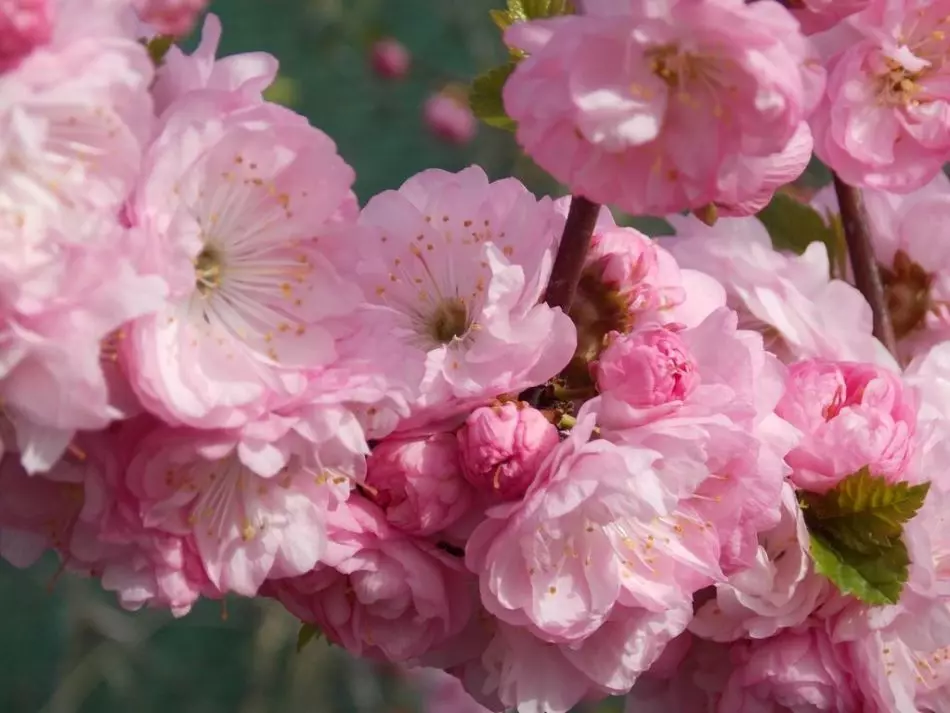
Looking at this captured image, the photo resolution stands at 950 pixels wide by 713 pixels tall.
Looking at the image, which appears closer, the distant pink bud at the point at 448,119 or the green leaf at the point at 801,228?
the green leaf at the point at 801,228

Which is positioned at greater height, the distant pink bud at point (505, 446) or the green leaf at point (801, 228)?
the distant pink bud at point (505, 446)

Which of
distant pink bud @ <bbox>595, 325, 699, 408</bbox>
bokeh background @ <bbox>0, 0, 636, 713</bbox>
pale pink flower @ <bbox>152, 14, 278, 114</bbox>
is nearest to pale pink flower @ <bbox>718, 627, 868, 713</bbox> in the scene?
distant pink bud @ <bbox>595, 325, 699, 408</bbox>

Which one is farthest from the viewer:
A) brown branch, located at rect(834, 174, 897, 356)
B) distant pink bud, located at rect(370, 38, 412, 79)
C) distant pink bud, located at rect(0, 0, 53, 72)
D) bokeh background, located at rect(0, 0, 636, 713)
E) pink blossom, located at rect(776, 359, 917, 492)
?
distant pink bud, located at rect(370, 38, 412, 79)

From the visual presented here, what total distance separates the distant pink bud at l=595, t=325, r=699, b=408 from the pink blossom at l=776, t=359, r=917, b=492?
0.36 feet

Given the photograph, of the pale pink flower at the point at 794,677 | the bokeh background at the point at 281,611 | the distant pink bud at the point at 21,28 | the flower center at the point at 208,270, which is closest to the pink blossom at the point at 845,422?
the pale pink flower at the point at 794,677

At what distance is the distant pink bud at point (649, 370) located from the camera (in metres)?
0.53

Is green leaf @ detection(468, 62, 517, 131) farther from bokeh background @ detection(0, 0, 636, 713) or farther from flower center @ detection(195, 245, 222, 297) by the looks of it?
bokeh background @ detection(0, 0, 636, 713)

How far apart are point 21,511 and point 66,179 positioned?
190 mm

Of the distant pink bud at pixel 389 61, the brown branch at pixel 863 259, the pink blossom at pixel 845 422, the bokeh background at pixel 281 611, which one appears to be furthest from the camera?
the distant pink bud at pixel 389 61

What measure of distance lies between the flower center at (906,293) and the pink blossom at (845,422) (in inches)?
6.4

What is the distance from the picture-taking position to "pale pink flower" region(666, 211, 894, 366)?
68cm

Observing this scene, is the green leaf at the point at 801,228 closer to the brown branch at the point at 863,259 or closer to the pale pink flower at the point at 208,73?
the brown branch at the point at 863,259

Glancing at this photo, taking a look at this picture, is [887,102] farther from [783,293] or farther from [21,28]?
[21,28]

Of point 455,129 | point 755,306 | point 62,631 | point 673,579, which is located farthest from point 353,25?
point 673,579
